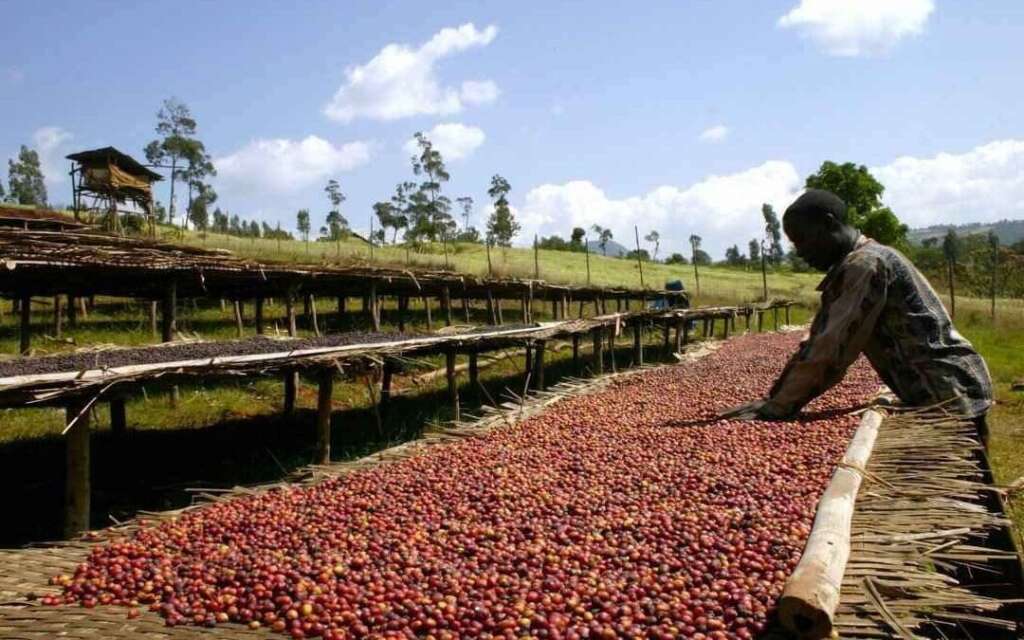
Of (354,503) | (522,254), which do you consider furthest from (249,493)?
(522,254)

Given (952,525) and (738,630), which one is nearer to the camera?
(738,630)

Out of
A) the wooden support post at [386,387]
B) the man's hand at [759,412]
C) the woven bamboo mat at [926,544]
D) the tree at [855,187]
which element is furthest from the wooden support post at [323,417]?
the tree at [855,187]

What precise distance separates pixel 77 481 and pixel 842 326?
4.35m

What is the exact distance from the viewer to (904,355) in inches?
129

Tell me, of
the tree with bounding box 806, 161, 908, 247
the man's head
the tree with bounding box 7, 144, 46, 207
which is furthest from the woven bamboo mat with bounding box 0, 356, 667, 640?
the tree with bounding box 7, 144, 46, 207

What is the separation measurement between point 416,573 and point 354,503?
102cm

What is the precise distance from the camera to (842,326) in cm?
318

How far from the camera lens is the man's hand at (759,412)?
366 centimetres

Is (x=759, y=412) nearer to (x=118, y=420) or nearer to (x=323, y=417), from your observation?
(x=323, y=417)

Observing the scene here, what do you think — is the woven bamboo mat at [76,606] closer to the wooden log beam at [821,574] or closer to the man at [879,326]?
the wooden log beam at [821,574]

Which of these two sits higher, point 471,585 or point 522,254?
point 522,254

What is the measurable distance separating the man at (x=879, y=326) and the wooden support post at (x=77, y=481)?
4057 mm

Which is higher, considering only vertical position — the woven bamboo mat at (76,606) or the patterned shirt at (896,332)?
the patterned shirt at (896,332)

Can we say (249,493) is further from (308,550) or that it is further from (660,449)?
(660,449)
